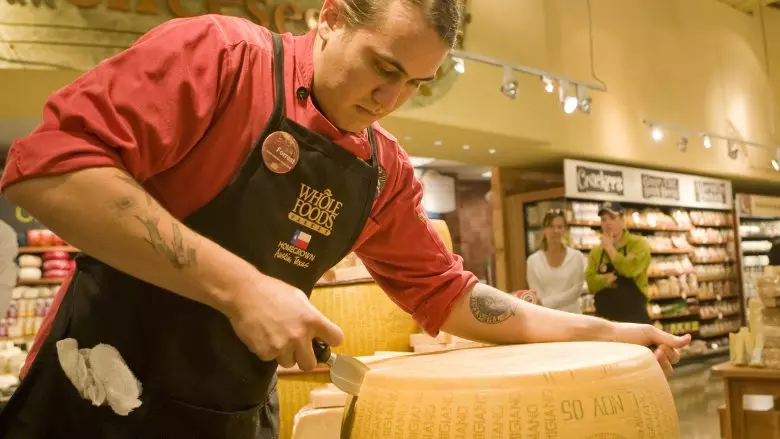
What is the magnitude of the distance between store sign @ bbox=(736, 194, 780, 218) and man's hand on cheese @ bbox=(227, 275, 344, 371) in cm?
1165

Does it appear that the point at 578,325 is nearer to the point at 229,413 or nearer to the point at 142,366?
the point at 229,413

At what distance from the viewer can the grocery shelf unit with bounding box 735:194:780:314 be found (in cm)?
1085

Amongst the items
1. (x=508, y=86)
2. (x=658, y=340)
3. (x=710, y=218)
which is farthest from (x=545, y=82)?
(x=658, y=340)

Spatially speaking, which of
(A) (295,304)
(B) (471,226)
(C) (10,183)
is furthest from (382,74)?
(B) (471,226)

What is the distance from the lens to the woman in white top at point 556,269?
5.24 metres

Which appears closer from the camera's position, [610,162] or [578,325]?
[578,325]

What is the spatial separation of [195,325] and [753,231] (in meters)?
12.3

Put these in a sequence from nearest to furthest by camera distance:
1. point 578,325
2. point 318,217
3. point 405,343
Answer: point 318,217 → point 578,325 → point 405,343

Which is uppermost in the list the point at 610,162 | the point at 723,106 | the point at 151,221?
the point at 723,106

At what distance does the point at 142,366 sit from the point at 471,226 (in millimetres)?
9836

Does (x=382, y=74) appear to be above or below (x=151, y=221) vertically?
above

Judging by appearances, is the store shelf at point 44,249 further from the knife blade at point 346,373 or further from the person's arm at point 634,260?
the knife blade at point 346,373

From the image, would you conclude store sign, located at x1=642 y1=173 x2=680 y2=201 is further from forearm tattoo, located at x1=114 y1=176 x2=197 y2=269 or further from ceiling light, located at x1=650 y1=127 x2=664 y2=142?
forearm tattoo, located at x1=114 y1=176 x2=197 y2=269

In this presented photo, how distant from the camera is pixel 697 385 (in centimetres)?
705
